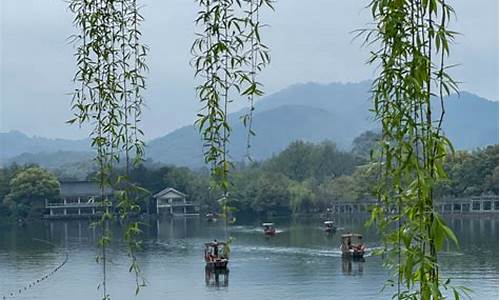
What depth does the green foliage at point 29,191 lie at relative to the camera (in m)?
27.2

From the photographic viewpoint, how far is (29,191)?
2781 centimetres

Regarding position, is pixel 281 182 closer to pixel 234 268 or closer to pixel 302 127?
pixel 234 268

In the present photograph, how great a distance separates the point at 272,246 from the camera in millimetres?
20859

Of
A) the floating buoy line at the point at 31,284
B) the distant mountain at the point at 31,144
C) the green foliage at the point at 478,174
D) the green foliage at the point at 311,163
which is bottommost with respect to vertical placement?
the floating buoy line at the point at 31,284

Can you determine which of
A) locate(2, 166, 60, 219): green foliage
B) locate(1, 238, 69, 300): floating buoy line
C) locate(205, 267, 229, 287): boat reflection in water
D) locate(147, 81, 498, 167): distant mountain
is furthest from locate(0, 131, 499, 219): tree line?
locate(147, 81, 498, 167): distant mountain

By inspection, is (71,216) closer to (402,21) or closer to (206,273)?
(206,273)

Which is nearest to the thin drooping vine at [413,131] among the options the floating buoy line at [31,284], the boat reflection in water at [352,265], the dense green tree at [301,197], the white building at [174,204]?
the floating buoy line at [31,284]

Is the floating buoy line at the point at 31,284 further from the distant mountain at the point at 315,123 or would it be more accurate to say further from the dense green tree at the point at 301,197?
the distant mountain at the point at 315,123

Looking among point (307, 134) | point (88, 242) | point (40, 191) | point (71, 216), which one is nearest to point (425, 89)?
point (88, 242)

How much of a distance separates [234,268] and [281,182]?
16336 mm

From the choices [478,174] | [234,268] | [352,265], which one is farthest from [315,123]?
[234,268]

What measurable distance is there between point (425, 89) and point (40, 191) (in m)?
29.2

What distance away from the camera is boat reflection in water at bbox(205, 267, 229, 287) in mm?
14625

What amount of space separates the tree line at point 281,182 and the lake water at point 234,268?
1.91 m
